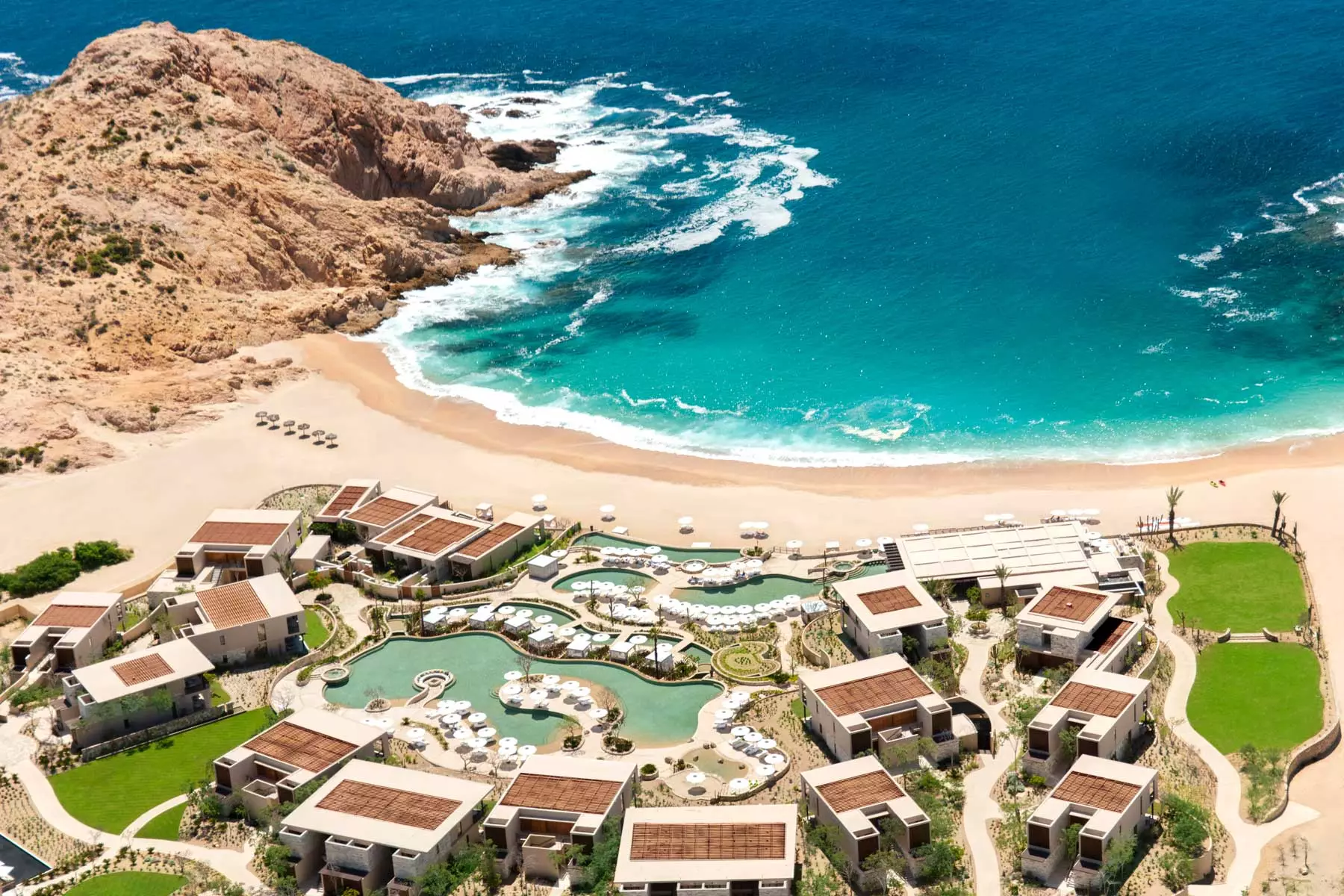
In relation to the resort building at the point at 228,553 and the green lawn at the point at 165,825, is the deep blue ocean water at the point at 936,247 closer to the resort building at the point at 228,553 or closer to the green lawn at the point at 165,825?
the resort building at the point at 228,553

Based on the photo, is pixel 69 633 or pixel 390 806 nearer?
pixel 390 806

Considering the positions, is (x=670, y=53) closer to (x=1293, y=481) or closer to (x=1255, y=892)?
(x=1293, y=481)

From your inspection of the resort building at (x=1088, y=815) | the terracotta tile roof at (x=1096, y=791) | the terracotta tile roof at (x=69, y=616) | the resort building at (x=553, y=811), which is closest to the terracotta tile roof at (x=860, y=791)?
the resort building at (x=1088, y=815)

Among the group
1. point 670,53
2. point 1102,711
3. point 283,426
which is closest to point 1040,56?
point 670,53

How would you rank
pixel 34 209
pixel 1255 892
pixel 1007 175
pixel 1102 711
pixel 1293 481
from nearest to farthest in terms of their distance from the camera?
pixel 1255 892 → pixel 1102 711 → pixel 1293 481 → pixel 34 209 → pixel 1007 175

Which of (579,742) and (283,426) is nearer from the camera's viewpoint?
(579,742)

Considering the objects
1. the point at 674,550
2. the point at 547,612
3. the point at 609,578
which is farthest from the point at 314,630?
the point at 674,550

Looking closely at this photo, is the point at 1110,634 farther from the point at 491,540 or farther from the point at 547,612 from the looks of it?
the point at 491,540
